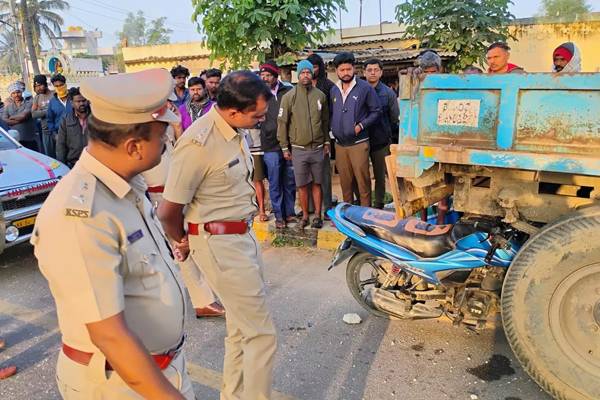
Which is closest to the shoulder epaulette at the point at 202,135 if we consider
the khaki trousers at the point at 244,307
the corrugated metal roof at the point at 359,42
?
the khaki trousers at the point at 244,307

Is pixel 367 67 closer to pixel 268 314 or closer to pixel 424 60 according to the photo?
pixel 424 60

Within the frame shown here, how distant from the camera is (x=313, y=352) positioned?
10.7ft

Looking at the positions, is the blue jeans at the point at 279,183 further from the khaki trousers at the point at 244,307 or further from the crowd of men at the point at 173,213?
the khaki trousers at the point at 244,307

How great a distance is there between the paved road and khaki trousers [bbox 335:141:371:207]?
4.25 ft

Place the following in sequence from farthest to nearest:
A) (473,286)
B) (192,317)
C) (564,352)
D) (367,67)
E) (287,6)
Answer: (287,6) → (367,67) → (192,317) → (473,286) → (564,352)

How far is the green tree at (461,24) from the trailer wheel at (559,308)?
21.3ft

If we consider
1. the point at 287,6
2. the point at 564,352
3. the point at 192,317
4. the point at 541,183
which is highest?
the point at 287,6

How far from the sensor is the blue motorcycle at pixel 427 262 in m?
2.92

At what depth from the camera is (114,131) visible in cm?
130

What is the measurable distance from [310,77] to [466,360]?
122 inches

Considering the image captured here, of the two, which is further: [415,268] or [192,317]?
[192,317]

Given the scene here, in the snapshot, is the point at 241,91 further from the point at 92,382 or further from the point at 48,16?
the point at 48,16

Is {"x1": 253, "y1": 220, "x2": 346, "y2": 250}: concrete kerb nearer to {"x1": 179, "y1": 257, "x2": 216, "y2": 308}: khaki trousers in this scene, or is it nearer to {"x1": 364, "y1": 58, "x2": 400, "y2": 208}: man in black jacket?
{"x1": 364, "y1": 58, "x2": 400, "y2": 208}: man in black jacket

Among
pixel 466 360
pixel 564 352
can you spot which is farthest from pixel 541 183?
pixel 466 360
